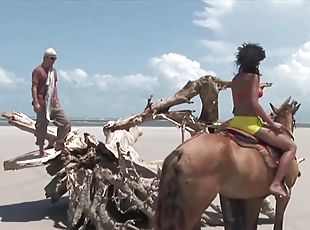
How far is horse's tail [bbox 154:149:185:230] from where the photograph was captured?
496 centimetres

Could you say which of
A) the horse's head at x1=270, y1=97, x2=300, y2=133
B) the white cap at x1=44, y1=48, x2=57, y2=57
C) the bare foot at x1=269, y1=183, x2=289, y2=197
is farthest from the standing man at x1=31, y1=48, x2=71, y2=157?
the bare foot at x1=269, y1=183, x2=289, y2=197

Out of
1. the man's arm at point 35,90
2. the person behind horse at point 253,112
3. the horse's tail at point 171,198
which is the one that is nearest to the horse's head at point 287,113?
the person behind horse at point 253,112

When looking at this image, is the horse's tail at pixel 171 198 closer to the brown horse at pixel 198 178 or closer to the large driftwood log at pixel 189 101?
the brown horse at pixel 198 178

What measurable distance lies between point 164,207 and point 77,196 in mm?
2974

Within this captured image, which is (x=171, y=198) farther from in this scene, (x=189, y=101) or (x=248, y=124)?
(x=189, y=101)

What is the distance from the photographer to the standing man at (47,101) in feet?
28.0

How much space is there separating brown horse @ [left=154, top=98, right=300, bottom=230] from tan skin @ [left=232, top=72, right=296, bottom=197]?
0.40 metres

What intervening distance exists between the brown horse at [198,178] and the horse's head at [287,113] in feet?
4.07

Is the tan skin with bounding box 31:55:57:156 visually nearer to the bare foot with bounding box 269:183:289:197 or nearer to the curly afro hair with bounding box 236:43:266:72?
the curly afro hair with bounding box 236:43:266:72

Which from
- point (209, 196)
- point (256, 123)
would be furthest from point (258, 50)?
point (209, 196)

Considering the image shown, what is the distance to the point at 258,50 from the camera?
19.5 ft

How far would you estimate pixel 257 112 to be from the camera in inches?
228

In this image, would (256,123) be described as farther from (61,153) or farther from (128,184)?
(61,153)

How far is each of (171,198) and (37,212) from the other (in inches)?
181
